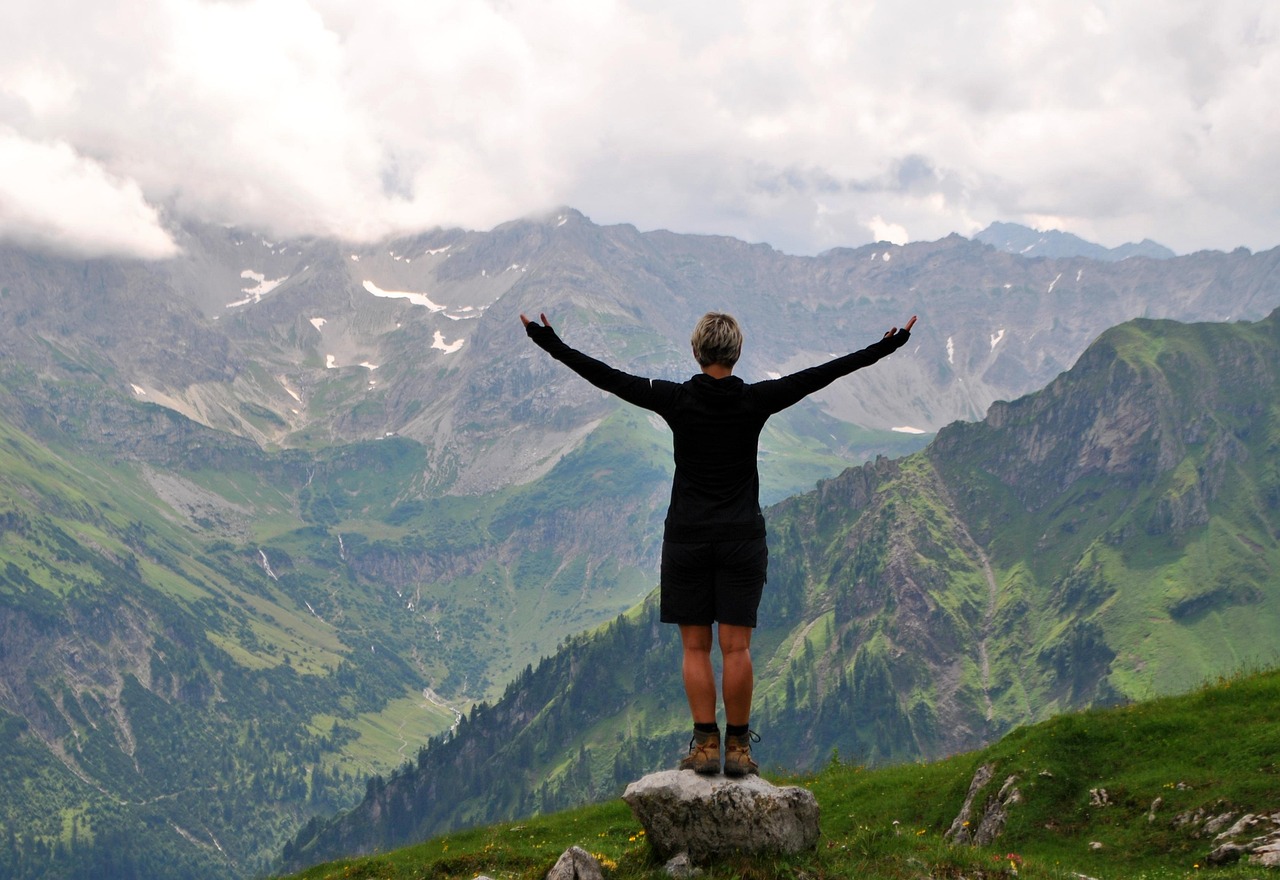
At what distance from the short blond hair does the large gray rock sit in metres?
7.40

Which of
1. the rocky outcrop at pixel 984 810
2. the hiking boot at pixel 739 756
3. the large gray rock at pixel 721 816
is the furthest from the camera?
the rocky outcrop at pixel 984 810

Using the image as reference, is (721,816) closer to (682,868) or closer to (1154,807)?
(682,868)

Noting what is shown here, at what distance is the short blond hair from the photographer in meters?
17.6

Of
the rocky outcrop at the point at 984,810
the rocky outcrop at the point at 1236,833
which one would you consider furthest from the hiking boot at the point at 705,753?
the rocky outcrop at the point at 984,810

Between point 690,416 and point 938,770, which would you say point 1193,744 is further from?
point 690,416

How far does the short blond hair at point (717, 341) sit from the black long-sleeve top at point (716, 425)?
32cm

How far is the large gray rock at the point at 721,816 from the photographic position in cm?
1866

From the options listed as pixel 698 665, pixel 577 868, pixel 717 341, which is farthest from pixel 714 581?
pixel 577 868

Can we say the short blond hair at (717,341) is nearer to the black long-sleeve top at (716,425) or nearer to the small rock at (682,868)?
the black long-sleeve top at (716,425)

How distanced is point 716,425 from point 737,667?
4117 mm

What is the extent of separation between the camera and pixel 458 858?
3441 cm

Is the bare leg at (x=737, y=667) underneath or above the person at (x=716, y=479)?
underneath

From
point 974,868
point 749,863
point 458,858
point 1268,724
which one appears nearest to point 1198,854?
point 1268,724

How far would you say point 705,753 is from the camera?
19.1 metres
